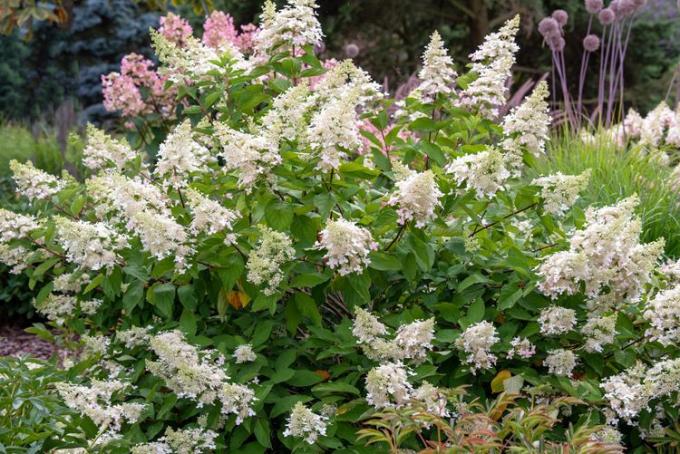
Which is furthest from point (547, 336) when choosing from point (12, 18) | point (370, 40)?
point (370, 40)

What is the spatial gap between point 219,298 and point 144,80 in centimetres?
219

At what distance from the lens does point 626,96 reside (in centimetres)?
1346

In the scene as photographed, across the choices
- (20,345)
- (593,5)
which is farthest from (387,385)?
(593,5)

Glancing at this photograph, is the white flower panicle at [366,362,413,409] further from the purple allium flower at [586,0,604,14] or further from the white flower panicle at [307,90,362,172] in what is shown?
the purple allium flower at [586,0,604,14]

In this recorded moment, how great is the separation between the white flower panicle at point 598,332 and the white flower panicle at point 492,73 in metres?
0.83

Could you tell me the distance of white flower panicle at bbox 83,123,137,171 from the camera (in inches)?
130

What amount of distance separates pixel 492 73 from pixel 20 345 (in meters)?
4.47

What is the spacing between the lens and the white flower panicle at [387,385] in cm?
249

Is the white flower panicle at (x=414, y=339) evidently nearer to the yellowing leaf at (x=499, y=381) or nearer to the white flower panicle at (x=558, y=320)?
the yellowing leaf at (x=499, y=381)

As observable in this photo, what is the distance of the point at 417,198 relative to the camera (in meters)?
2.53

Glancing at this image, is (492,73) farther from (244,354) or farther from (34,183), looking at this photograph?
(34,183)

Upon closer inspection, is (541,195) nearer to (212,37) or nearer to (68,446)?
(68,446)

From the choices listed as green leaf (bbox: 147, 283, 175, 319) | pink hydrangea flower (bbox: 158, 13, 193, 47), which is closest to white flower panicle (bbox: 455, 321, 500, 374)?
green leaf (bbox: 147, 283, 175, 319)

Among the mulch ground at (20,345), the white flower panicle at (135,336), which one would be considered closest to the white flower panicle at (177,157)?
the white flower panicle at (135,336)
